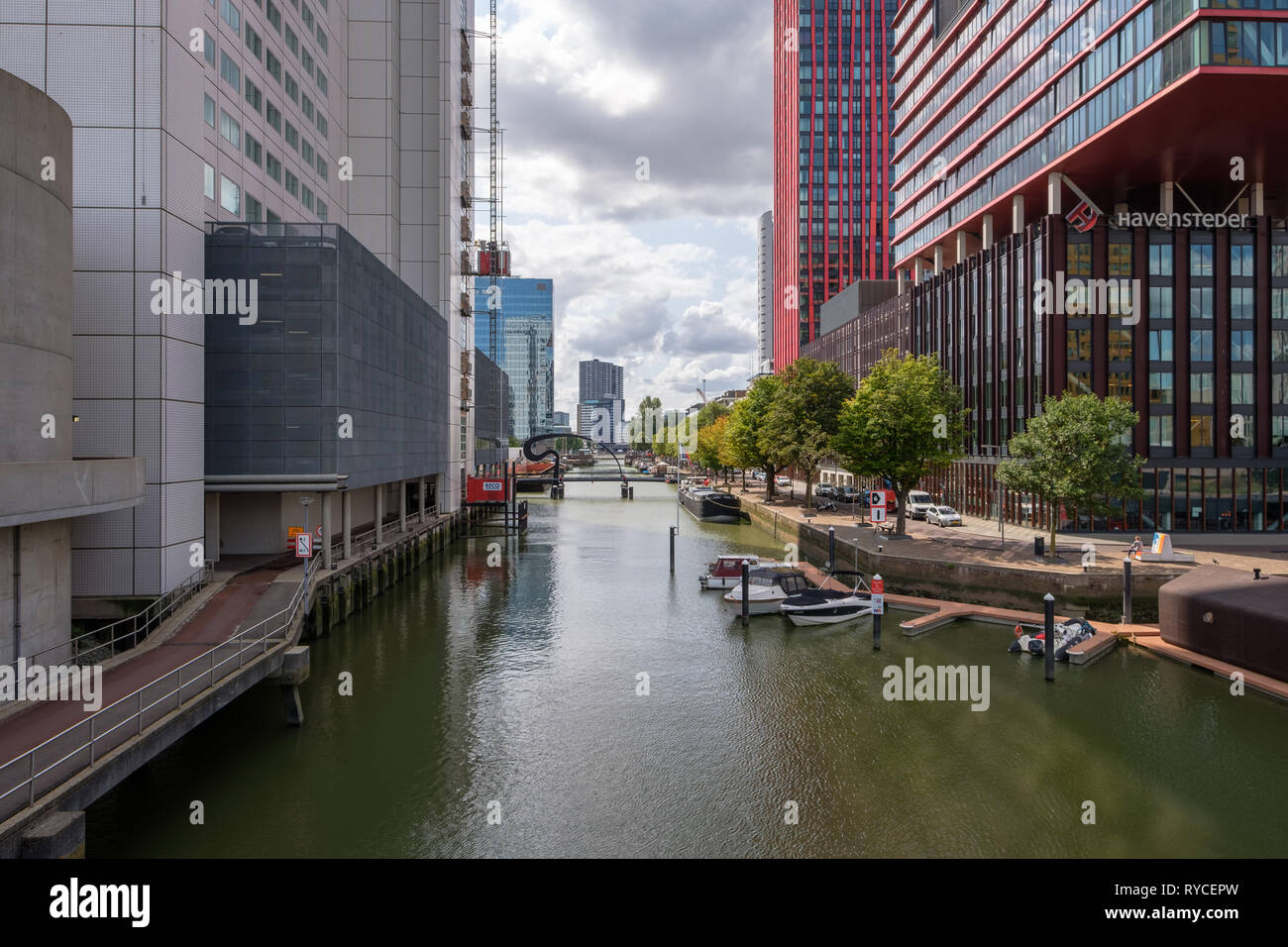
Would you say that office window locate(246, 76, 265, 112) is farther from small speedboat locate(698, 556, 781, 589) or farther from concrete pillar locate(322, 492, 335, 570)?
small speedboat locate(698, 556, 781, 589)

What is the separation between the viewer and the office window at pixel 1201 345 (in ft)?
167

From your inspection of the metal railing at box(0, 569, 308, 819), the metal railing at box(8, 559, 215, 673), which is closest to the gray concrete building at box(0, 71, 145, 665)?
the metal railing at box(8, 559, 215, 673)

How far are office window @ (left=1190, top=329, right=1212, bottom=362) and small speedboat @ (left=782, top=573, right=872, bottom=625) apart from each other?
34.4 meters

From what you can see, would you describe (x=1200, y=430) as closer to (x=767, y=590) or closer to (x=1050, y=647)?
(x=1050, y=647)

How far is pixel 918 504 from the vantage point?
2394 inches

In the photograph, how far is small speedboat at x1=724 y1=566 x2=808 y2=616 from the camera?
36188 mm

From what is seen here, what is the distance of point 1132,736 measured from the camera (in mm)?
21094

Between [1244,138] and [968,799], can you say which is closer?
[968,799]

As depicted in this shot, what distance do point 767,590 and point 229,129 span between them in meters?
34.9

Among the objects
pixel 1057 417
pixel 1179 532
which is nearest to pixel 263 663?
pixel 1057 417

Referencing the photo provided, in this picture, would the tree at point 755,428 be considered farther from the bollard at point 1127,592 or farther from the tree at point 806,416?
the bollard at point 1127,592

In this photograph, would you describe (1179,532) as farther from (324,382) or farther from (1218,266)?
(324,382)
